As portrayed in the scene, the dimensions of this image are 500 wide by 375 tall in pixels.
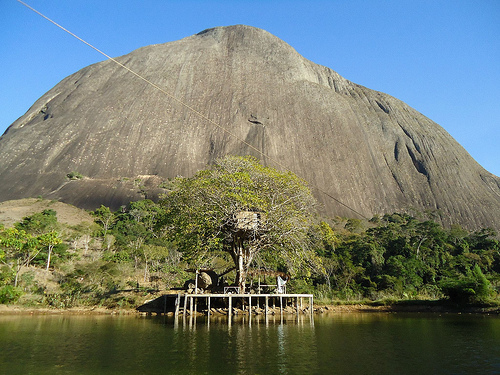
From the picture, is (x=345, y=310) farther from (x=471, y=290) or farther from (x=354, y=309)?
(x=471, y=290)

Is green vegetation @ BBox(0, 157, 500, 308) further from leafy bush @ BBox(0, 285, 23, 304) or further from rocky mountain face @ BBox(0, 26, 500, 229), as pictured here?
rocky mountain face @ BBox(0, 26, 500, 229)

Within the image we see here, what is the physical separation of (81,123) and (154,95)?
60.4 ft

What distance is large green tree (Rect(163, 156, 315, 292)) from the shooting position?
18.9m

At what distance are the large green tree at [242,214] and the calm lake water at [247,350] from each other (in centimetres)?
518

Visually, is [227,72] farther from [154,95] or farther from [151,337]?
[151,337]

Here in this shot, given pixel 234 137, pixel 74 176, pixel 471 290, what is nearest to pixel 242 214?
pixel 471 290

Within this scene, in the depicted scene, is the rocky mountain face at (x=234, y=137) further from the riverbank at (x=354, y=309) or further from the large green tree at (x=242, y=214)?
the large green tree at (x=242, y=214)

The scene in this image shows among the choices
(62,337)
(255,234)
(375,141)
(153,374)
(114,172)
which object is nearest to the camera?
(153,374)

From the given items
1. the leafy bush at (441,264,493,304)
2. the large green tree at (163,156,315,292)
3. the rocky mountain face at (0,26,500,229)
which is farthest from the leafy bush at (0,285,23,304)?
the rocky mountain face at (0,26,500,229)

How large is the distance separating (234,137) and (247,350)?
264ft

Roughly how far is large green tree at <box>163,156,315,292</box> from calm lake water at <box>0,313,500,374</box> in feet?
17.0

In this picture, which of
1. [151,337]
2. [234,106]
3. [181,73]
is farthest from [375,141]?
[151,337]

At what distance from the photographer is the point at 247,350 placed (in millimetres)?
10258

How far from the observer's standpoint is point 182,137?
87.9 m
